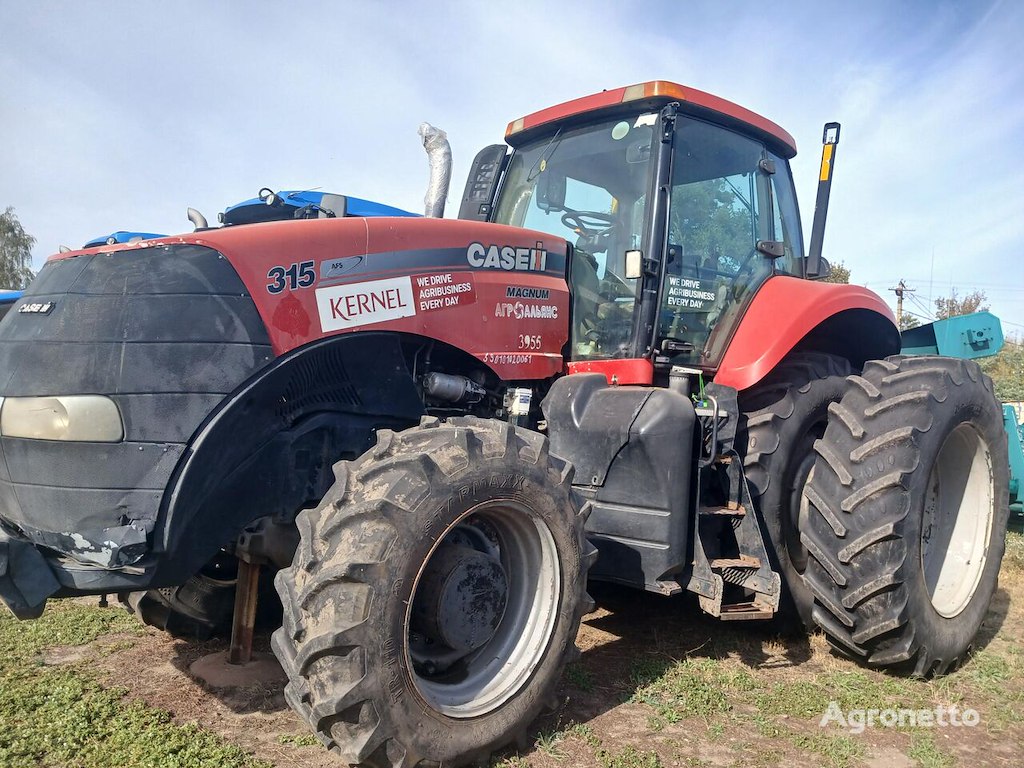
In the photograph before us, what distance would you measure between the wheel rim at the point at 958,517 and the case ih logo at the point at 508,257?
2.39 m

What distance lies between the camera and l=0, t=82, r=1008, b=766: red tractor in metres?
2.55

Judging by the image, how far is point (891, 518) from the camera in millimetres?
3535

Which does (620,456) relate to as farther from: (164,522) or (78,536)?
(78,536)

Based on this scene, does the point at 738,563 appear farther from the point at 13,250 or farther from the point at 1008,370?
the point at 13,250

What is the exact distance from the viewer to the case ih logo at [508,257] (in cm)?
354

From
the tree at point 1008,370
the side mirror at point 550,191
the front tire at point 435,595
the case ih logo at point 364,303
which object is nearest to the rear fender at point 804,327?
the side mirror at point 550,191

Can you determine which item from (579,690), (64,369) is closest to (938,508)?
(579,690)

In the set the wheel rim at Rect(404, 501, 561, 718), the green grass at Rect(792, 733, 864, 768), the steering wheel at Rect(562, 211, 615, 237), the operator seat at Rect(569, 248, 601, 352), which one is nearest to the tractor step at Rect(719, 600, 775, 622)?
the green grass at Rect(792, 733, 864, 768)

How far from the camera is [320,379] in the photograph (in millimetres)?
3041

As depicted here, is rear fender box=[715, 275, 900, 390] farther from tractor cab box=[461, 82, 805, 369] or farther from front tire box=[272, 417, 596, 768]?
front tire box=[272, 417, 596, 768]

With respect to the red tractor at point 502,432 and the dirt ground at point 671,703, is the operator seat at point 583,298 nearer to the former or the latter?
the red tractor at point 502,432

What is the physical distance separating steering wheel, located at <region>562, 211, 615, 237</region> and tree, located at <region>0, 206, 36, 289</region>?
3396 cm

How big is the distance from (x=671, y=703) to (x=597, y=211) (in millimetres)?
2463

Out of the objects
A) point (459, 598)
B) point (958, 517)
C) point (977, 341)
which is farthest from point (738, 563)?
point (977, 341)
